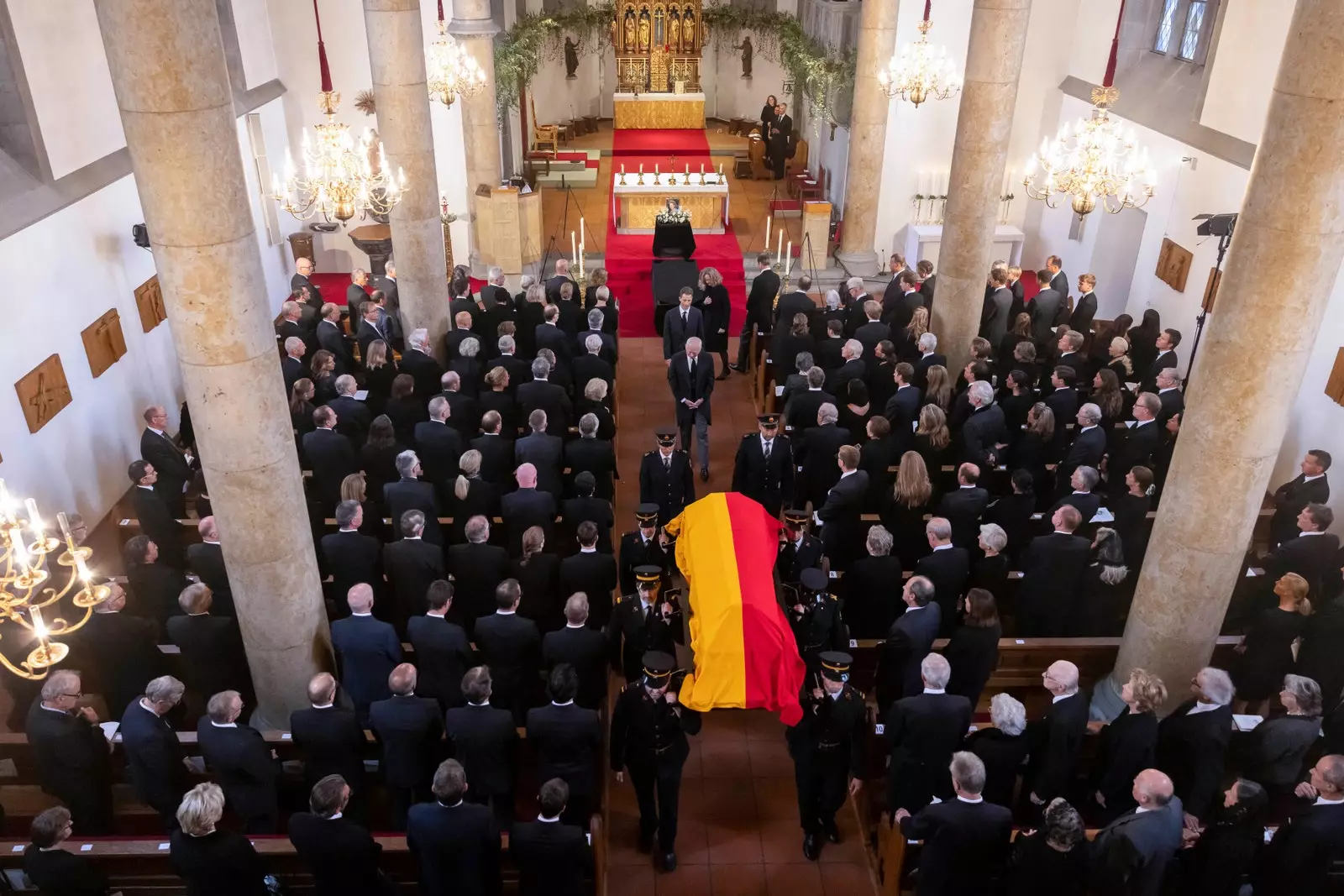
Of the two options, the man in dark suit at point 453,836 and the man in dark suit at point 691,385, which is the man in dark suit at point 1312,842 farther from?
the man in dark suit at point 691,385

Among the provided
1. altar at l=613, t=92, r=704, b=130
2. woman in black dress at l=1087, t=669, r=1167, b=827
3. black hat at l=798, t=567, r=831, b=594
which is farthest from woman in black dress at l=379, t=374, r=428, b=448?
altar at l=613, t=92, r=704, b=130

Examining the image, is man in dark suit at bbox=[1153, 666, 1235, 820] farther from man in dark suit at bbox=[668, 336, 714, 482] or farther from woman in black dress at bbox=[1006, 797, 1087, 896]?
man in dark suit at bbox=[668, 336, 714, 482]

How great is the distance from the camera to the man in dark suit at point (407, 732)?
18.5 feet

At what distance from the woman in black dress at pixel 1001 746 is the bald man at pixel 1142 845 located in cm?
65

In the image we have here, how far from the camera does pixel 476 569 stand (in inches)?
281

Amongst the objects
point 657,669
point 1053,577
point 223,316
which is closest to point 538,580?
point 657,669

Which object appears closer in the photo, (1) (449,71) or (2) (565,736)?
(2) (565,736)

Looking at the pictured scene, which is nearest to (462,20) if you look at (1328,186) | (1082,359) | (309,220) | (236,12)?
(236,12)

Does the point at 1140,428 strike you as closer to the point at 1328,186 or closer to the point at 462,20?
the point at 1328,186

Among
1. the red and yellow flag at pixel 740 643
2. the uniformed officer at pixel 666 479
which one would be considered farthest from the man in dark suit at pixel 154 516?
the red and yellow flag at pixel 740 643

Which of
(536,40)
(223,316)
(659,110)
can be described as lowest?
(659,110)

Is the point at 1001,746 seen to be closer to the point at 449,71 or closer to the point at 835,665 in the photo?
the point at 835,665

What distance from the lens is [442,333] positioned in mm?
11461

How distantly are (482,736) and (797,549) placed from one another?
2737 mm
